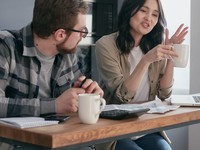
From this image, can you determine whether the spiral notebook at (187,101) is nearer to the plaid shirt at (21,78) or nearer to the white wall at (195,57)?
the plaid shirt at (21,78)

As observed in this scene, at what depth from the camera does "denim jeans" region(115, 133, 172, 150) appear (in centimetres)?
182

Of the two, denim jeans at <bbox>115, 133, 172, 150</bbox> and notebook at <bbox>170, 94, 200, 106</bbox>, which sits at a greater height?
notebook at <bbox>170, 94, 200, 106</bbox>

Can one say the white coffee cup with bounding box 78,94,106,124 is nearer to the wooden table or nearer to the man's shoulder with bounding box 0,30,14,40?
the wooden table

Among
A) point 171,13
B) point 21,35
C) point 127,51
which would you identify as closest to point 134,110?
point 21,35

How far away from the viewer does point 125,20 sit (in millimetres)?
2141

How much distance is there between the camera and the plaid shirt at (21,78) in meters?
1.40

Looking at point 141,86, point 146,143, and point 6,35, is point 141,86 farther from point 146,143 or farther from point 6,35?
point 6,35

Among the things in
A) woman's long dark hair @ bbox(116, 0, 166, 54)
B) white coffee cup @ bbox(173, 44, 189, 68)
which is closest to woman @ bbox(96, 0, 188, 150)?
woman's long dark hair @ bbox(116, 0, 166, 54)

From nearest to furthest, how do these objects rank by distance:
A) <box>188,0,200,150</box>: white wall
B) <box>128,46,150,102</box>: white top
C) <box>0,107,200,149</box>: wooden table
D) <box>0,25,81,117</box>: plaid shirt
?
<box>0,107,200,149</box>: wooden table < <box>0,25,81,117</box>: plaid shirt < <box>128,46,150,102</box>: white top < <box>188,0,200,150</box>: white wall

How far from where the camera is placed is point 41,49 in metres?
1.61

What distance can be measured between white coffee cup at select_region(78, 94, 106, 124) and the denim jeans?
0.57 meters

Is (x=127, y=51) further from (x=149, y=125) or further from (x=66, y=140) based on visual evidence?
(x=66, y=140)

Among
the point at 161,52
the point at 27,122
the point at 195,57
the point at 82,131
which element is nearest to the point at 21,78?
the point at 27,122

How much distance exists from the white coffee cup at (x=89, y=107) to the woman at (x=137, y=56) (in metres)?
0.65
